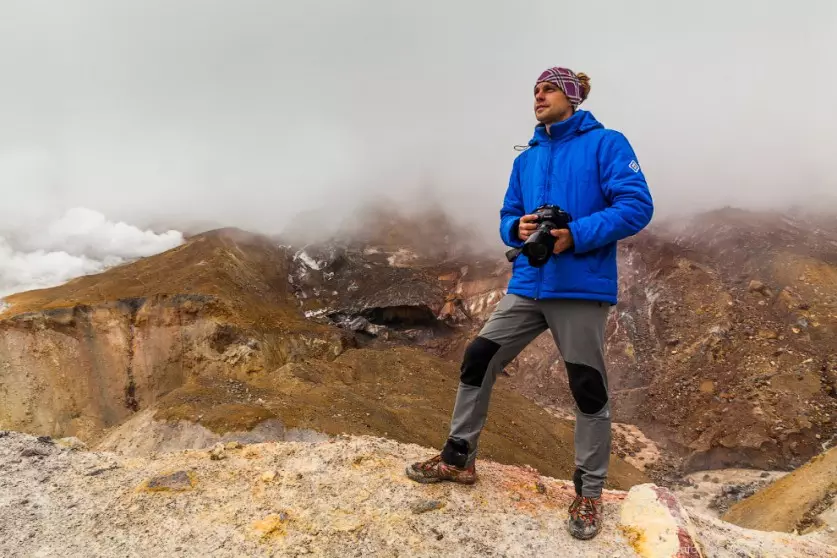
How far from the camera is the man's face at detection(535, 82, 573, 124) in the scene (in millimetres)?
3172

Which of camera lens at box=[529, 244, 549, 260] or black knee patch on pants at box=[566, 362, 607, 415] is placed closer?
camera lens at box=[529, 244, 549, 260]

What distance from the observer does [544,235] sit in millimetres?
2756

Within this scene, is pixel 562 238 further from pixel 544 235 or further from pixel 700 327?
pixel 700 327

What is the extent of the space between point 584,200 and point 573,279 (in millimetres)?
540

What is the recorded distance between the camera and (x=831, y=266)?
17.1m

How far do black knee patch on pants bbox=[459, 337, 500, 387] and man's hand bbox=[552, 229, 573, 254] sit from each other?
2.80 ft

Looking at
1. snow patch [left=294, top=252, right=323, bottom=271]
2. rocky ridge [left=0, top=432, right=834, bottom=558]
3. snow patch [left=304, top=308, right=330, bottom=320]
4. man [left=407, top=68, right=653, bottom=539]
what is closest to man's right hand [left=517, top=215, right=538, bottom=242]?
man [left=407, top=68, right=653, bottom=539]

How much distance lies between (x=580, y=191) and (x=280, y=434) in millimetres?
6779

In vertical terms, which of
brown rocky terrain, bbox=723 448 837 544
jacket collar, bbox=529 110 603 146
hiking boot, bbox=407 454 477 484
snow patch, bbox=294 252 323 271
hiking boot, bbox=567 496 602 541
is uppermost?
jacket collar, bbox=529 110 603 146

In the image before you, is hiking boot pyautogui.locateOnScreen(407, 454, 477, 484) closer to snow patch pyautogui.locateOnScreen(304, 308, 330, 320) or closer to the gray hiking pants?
the gray hiking pants

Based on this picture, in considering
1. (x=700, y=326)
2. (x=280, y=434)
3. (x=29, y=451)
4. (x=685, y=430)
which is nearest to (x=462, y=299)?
(x=700, y=326)

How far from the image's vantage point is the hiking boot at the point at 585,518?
2807mm

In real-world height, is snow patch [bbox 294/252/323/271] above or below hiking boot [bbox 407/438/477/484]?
below

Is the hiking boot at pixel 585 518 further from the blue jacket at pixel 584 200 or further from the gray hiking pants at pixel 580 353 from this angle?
the blue jacket at pixel 584 200
